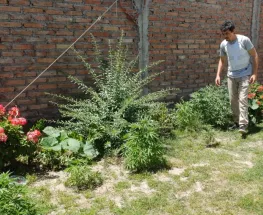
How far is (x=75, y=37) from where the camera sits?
5.20 m

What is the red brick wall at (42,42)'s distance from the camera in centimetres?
467

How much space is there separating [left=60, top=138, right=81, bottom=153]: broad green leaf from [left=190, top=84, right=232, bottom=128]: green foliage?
2.42m

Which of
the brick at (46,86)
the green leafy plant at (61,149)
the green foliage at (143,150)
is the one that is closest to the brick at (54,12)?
the brick at (46,86)

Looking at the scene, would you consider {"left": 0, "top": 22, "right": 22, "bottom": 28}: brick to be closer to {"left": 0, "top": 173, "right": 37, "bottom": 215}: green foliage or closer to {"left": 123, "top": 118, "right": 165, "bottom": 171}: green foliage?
{"left": 123, "top": 118, "right": 165, "bottom": 171}: green foliage

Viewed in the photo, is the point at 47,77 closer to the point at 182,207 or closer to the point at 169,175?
the point at 169,175

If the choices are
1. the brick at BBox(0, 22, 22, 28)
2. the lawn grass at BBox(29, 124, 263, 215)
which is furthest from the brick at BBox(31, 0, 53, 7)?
the lawn grass at BBox(29, 124, 263, 215)

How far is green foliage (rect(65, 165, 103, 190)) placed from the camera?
11.5 feet

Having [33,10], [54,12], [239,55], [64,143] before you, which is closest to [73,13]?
[54,12]

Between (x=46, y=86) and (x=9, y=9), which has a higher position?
(x=9, y=9)

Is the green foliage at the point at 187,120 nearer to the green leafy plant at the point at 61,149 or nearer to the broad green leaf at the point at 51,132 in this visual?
the green leafy plant at the point at 61,149

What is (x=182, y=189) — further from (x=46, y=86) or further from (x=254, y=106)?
(x=254, y=106)

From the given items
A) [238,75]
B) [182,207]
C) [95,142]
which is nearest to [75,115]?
[95,142]

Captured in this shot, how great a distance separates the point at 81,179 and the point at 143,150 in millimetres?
816

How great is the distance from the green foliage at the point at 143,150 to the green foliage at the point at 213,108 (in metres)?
1.94
